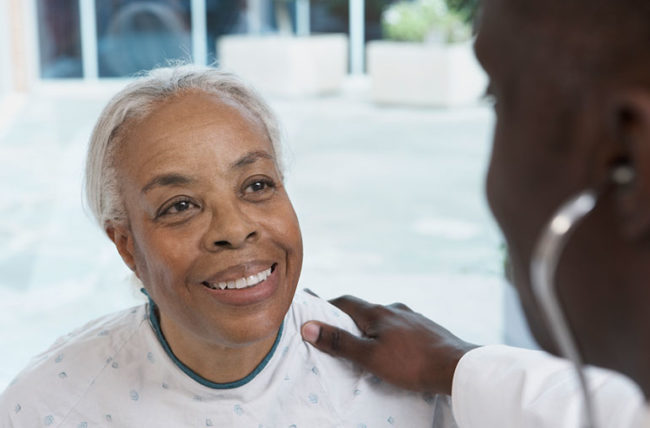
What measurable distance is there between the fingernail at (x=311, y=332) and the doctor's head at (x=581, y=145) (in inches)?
37.9

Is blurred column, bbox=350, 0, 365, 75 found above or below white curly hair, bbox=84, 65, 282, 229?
below

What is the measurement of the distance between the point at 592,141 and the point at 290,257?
99cm

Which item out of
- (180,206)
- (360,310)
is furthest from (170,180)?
(360,310)

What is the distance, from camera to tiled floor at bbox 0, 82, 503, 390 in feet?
15.4

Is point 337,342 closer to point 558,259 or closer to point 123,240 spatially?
point 123,240

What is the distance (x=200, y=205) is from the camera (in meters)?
1.57

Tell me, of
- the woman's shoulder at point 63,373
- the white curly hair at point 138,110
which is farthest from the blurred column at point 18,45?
the woman's shoulder at point 63,373

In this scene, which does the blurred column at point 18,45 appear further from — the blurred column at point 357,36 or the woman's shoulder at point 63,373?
the woman's shoulder at point 63,373

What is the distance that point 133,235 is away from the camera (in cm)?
167

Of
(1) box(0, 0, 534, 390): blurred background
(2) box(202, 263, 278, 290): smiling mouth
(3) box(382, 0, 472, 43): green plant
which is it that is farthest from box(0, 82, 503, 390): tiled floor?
(3) box(382, 0, 472, 43): green plant

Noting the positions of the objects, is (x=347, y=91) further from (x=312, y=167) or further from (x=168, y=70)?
(x=168, y=70)

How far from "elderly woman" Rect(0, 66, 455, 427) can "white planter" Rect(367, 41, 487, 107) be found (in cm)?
970

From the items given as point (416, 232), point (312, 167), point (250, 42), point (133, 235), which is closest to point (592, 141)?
point (133, 235)

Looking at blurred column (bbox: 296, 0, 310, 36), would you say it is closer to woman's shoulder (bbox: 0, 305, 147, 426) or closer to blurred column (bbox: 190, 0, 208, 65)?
blurred column (bbox: 190, 0, 208, 65)
